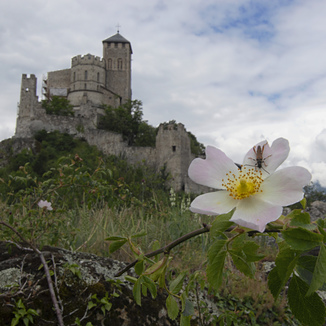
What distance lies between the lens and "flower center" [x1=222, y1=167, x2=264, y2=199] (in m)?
0.64

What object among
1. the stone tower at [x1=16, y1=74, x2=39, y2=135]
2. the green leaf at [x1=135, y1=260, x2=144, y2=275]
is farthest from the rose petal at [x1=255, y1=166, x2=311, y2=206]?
the stone tower at [x1=16, y1=74, x2=39, y2=135]

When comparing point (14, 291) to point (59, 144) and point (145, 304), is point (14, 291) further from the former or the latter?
point (59, 144)

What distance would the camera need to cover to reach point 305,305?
538 millimetres

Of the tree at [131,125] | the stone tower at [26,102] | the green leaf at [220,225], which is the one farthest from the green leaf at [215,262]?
the stone tower at [26,102]

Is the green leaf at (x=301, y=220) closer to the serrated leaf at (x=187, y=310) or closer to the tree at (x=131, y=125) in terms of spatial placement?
the serrated leaf at (x=187, y=310)

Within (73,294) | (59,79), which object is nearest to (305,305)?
(73,294)

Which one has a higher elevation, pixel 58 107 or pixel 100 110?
pixel 100 110

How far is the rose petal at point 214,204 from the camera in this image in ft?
1.90

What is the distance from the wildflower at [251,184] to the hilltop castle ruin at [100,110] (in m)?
15.5

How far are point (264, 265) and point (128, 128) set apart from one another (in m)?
30.0

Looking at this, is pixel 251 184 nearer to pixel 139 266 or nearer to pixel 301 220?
pixel 301 220

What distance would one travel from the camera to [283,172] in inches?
24.1

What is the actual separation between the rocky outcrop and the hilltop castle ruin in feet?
47.5

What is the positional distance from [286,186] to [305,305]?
0.20 meters
